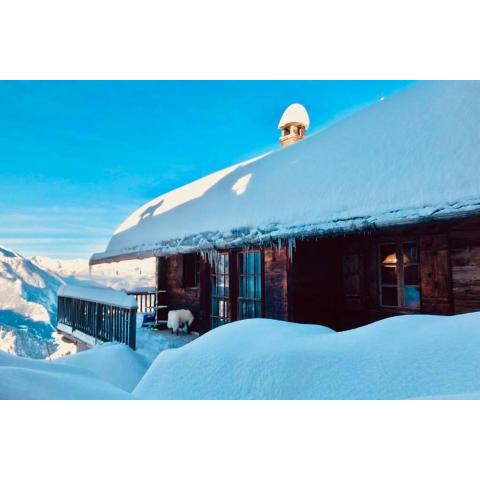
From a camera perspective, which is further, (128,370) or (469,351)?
(128,370)

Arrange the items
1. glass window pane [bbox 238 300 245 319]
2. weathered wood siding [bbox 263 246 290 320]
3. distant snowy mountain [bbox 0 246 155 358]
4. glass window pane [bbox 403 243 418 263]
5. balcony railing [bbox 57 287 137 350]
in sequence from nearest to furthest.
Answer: glass window pane [bbox 403 243 418 263] → weathered wood siding [bbox 263 246 290 320] → balcony railing [bbox 57 287 137 350] → glass window pane [bbox 238 300 245 319] → distant snowy mountain [bbox 0 246 155 358]

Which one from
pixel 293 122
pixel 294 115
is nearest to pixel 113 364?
pixel 293 122

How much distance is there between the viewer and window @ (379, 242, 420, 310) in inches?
205

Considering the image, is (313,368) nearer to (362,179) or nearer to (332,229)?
(332,229)

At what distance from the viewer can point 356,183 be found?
188 inches

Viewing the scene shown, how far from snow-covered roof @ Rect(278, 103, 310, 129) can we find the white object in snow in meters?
8.17

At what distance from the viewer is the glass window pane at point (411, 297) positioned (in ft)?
16.8

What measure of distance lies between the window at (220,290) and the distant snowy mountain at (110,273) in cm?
423

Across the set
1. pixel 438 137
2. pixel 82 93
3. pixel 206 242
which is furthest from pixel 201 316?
pixel 438 137

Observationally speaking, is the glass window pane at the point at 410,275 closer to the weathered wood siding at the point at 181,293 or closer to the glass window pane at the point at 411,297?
the glass window pane at the point at 411,297

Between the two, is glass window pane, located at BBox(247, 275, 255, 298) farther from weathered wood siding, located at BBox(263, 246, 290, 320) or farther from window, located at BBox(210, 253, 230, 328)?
window, located at BBox(210, 253, 230, 328)

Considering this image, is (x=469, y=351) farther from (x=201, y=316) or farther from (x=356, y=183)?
(x=201, y=316)

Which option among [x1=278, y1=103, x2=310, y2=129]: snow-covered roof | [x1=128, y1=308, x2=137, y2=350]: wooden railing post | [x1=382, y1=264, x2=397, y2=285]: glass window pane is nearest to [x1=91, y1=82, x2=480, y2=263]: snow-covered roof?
[x1=128, y1=308, x2=137, y2=350]: wooden railing post
